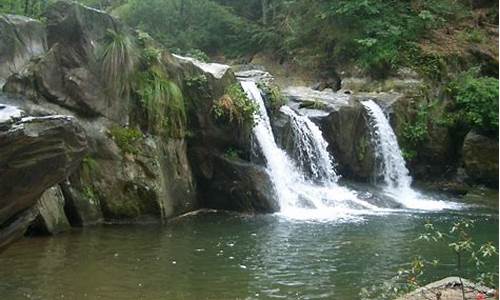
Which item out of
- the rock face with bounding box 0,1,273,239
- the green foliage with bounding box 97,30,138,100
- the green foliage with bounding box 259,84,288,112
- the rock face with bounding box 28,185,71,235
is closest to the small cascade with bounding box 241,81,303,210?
the green foliage with bounding box 259,84,288,112

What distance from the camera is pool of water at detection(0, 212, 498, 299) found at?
720 cm

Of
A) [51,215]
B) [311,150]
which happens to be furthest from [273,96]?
[51,215]

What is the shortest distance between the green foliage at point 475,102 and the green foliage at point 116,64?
31.4 ft

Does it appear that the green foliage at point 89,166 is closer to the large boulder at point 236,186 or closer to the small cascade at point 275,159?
the large boulder at point 236,186

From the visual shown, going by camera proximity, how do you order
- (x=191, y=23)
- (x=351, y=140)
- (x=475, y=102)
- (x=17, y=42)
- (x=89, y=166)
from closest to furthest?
(x=17, y=42), (x=89, y=166), (x=351, y=140), (x=475, y=102), (x=191, y=23)

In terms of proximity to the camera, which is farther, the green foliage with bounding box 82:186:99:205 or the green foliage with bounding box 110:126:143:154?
the green foliage with bounding box 110:126:143:154

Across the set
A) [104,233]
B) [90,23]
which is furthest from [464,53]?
[104,233]

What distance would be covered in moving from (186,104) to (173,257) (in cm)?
557

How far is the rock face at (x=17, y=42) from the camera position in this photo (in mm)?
11102

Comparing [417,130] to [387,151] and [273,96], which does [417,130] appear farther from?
[273,96]

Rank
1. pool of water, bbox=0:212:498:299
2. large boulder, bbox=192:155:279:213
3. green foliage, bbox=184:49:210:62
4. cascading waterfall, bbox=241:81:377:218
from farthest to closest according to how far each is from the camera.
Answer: green foliage, bbox=184:49:210:62
cascading waterfall, bbox=241:81:377:218
large boulder, bbox=192:155:279:213
pool of water, bbox=0:212:498:299

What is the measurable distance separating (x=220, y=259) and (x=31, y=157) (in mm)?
3981

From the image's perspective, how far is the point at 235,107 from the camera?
1391cm

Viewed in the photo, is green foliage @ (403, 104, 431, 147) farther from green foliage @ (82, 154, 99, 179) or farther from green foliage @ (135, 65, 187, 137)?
green foliage @ (82, 154, 99, 179)
